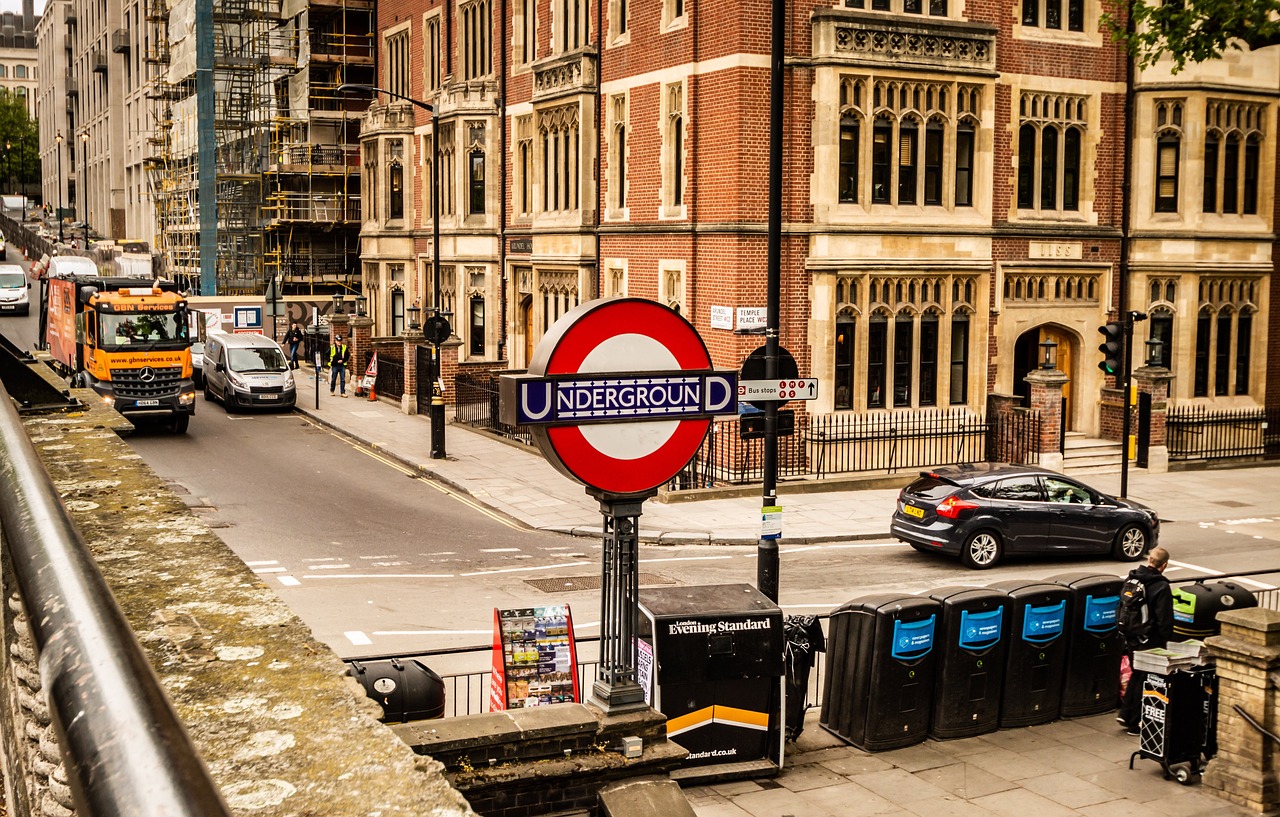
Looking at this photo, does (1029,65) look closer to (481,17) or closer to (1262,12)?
(1262,12)

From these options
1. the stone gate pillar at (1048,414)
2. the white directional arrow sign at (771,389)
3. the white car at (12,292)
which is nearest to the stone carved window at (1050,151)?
the stone gate pillar at (1048,414)

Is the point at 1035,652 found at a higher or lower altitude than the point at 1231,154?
lower

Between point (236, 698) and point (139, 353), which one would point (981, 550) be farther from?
point (139, 353)

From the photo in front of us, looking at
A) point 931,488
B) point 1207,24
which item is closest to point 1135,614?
point 931,488

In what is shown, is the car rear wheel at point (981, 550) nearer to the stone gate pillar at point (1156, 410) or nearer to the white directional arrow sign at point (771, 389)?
the white directional arrow sign at point (771, 389)

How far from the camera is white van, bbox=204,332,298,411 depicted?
1427 inches

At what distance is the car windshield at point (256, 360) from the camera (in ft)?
121

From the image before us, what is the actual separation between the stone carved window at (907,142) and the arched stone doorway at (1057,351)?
4121 mm

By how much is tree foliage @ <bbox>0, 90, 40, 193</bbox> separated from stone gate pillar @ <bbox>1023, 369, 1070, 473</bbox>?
137737 millimetres

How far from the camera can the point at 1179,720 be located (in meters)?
11.2

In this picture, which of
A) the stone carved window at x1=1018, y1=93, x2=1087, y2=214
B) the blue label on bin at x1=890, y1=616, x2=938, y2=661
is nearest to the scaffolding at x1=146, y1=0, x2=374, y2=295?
the stone carved window at x1=1018, y1=93, x2=1087, y2=214

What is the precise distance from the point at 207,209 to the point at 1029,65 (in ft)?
143

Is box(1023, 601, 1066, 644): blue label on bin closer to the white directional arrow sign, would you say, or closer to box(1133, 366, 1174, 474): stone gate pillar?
the white directional arrow sign

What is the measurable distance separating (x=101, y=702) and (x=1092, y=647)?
12.7 meters
